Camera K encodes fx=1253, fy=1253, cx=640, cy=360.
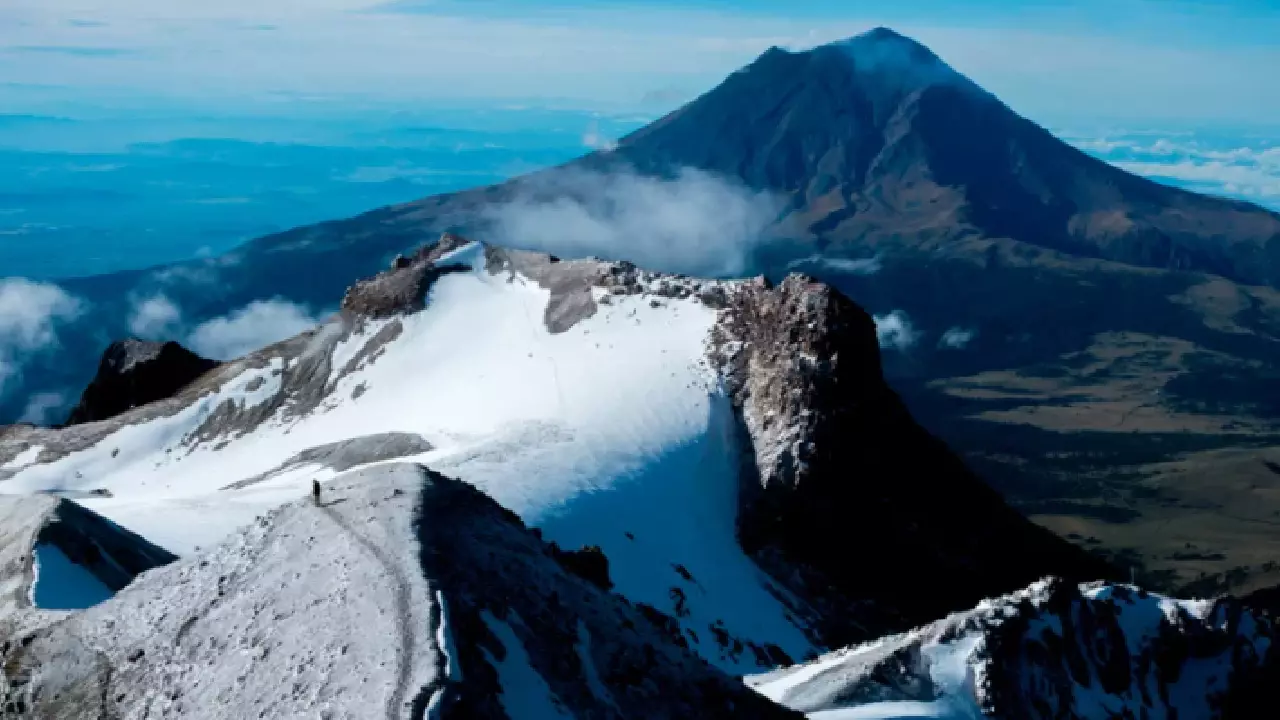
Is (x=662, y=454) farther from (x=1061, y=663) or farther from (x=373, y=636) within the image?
(x=373, y=636)

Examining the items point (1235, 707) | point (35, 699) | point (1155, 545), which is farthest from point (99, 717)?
point (1155, 545)

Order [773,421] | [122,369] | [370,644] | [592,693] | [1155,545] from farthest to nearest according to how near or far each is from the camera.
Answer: [1155,545], [122,369], [773,421], [592,693], [370,644]

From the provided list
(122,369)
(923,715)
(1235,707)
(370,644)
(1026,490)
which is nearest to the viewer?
(370,644)

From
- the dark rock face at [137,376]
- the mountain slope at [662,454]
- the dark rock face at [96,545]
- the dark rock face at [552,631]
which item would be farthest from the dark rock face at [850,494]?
the dark rock face at [137,376]

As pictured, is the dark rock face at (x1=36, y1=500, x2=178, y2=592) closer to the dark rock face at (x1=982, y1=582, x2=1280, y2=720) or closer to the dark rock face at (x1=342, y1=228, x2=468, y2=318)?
the dark rock face at (x1=982, y1=582, x2=1280, y2=720)

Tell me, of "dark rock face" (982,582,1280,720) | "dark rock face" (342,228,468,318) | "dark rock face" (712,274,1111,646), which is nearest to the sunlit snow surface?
"dark rock face" (342,228,468,318)

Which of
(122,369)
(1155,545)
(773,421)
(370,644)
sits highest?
(370,644)

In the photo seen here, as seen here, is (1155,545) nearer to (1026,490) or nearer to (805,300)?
(1026,490)

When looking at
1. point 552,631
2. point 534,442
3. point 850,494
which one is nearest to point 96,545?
point 552,631
